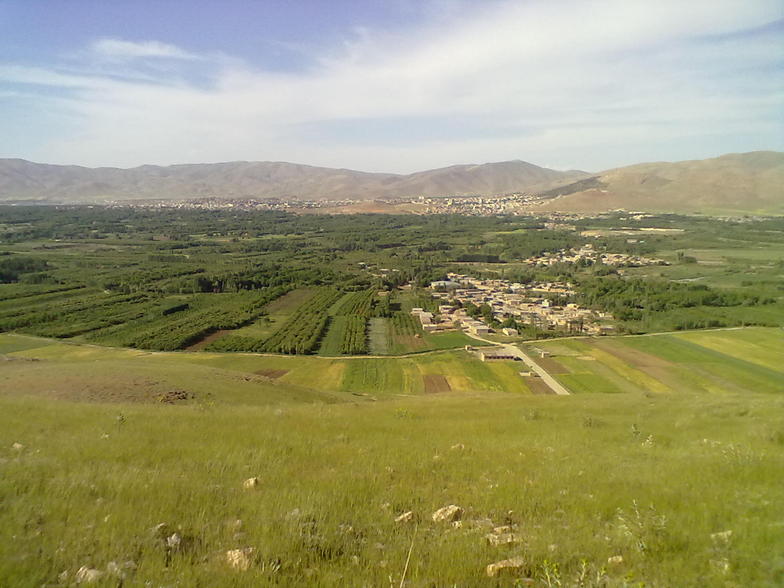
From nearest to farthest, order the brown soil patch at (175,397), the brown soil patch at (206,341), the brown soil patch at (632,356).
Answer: the brown soil patch at (175,397) < the brown soil patch at (632,356) < the brown soil patch at (206,341)

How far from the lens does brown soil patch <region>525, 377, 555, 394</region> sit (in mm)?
33812

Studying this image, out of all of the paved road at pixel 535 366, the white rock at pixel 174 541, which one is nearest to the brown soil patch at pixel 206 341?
the paved road at pixel 535 366

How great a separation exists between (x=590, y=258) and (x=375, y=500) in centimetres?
10935

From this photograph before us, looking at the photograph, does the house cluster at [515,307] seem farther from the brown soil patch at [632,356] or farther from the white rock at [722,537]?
the white rock at [722,537]

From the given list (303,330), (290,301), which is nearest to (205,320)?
(303,330)

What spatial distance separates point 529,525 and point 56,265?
11244 centimetres

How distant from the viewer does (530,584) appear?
11.6 ft

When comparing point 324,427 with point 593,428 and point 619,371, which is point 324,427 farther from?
point 619,371

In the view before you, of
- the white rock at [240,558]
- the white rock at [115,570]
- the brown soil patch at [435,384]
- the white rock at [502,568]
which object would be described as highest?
the white rock at [115,570]

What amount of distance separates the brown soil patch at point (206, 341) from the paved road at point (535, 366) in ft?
98.2

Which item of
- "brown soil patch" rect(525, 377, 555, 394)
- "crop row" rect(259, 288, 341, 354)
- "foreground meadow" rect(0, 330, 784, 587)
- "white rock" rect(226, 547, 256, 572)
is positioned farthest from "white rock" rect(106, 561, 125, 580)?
"crop row" rect(259, 288, 341, 354)

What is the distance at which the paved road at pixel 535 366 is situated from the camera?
3434 centimetres

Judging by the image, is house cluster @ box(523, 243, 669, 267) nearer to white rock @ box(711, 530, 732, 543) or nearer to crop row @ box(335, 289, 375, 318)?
crop row @ box(335, 289, 375, 318)

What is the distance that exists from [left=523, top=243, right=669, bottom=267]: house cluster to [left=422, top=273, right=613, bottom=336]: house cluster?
23.4m
